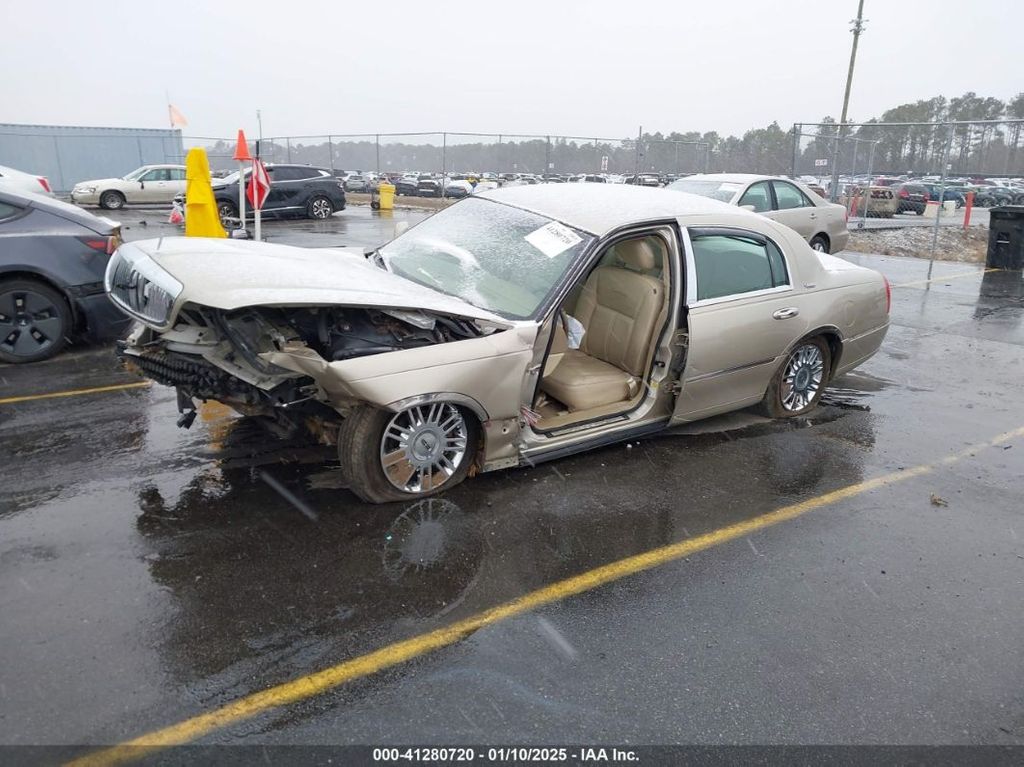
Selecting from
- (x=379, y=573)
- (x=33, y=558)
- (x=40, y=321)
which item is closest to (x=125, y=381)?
(x=40, y=321)

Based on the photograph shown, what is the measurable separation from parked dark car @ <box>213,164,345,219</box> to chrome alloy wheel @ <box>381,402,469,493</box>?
59.0 feet

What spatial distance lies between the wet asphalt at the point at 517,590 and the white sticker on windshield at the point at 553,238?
1334 mm

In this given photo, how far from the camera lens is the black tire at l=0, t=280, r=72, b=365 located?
6.27m

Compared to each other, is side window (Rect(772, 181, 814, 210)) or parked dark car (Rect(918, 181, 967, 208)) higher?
side window (Rect(772, 181, 814, 210))

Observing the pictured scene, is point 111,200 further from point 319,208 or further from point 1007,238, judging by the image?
point 1007,238

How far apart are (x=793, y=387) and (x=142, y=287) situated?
4.43 meters

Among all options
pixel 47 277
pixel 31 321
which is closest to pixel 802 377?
pixel 47 277

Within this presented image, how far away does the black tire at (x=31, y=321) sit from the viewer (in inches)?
247

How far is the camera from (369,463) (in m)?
3.84

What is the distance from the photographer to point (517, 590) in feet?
11.0

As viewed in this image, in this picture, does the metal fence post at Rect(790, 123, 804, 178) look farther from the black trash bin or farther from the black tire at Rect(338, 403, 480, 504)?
the black tire at Rect(338, 403, 480, 504)

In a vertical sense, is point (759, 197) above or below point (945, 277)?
Answer: above

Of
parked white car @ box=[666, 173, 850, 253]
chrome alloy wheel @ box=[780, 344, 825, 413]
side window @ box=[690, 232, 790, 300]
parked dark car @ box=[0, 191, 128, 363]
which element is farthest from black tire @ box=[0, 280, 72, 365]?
parked white car @ box=[666, 173, 850, 253]

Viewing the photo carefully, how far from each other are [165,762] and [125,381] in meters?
4.41
